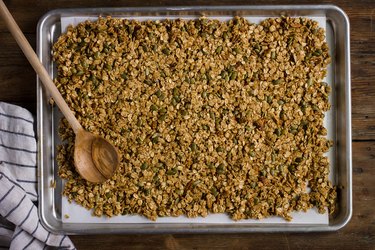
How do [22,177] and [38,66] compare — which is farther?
[22,177]

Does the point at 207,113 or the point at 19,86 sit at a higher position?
the point at 19,86

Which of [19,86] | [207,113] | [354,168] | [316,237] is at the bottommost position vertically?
[316,237]

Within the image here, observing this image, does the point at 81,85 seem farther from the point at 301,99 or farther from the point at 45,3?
the point at 301,99

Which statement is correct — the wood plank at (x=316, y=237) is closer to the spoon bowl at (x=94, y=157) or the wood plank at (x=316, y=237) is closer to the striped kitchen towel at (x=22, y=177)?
the striped kitchen towel at (x=22, y=177)

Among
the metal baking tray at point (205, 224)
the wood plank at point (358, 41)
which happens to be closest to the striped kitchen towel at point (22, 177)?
the metal baking tray at point (205, 224)

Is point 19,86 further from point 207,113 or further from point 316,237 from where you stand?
point 316,237

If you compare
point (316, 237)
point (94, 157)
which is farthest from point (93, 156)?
point (316, 237)
